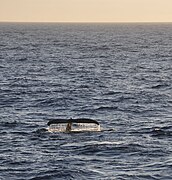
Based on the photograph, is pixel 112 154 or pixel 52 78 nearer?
pixel 112 154

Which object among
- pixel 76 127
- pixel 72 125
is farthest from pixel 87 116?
pixel 76 127

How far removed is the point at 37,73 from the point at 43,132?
5514cm

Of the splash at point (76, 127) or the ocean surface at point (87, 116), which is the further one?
the splash at point (76, 127)

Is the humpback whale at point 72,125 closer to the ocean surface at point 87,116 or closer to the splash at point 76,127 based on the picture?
the splash at point 76,127

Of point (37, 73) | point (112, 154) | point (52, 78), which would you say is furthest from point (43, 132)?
point (37, 73)

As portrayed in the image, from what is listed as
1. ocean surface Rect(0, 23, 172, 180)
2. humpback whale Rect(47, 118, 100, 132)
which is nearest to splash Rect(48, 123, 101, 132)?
humpback whale Rect(47, 118, 100, 132)

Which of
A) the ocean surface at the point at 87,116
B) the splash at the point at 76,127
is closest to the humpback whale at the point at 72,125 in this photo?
the splash at the point at 76,127

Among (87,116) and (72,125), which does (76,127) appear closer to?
(72,125)

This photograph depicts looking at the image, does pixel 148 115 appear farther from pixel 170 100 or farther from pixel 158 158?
pixel 158 158

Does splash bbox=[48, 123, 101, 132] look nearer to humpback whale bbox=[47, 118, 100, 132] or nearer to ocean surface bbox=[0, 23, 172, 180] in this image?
humpback whale bbox=[47, 118, 100, 132]

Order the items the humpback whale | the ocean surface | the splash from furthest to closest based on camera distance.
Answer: the splash
the humpback whale
the ocean surface

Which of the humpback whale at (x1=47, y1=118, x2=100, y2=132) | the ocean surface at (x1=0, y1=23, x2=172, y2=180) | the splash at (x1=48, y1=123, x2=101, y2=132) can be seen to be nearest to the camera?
the ocean surface at (x1=0, y1=23, x2=172, y2=180)

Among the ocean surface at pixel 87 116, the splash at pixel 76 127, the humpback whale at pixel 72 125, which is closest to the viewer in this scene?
the ocean surface at pixel 87 116

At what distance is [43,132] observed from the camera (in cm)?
5738
